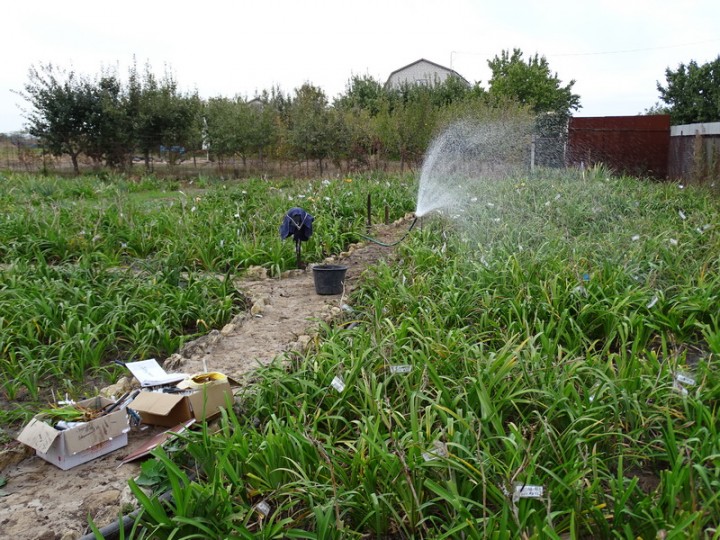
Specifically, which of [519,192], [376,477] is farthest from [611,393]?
[519,192]

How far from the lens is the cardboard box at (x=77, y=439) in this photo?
100 inches

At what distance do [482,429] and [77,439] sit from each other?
68.3 inches

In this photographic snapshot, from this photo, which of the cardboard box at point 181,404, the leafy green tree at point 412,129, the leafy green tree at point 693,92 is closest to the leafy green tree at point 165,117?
the leafy green tree at point 412,129

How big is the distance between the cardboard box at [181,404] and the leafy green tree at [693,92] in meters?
33.1

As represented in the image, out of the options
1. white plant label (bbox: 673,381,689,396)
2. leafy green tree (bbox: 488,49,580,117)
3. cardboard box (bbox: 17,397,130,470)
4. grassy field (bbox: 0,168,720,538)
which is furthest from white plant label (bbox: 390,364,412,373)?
leafy green tree (bbox: 488,49,580,117)

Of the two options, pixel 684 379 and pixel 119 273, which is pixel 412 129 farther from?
pixel 684 379

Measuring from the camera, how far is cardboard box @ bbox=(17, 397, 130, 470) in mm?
2549

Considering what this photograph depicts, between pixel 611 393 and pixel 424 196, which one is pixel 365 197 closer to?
pixel 424 196

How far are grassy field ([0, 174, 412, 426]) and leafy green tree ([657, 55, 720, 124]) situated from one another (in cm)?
2813

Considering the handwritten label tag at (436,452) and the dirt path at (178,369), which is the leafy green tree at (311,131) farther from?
the handwritten label tag at (436,452)

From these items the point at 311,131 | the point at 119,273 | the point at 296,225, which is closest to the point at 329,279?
the point at 296,225

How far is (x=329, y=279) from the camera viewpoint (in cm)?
520

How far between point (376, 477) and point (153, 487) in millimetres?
900

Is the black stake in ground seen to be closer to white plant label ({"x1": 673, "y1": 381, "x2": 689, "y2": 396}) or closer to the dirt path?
the dirt path
